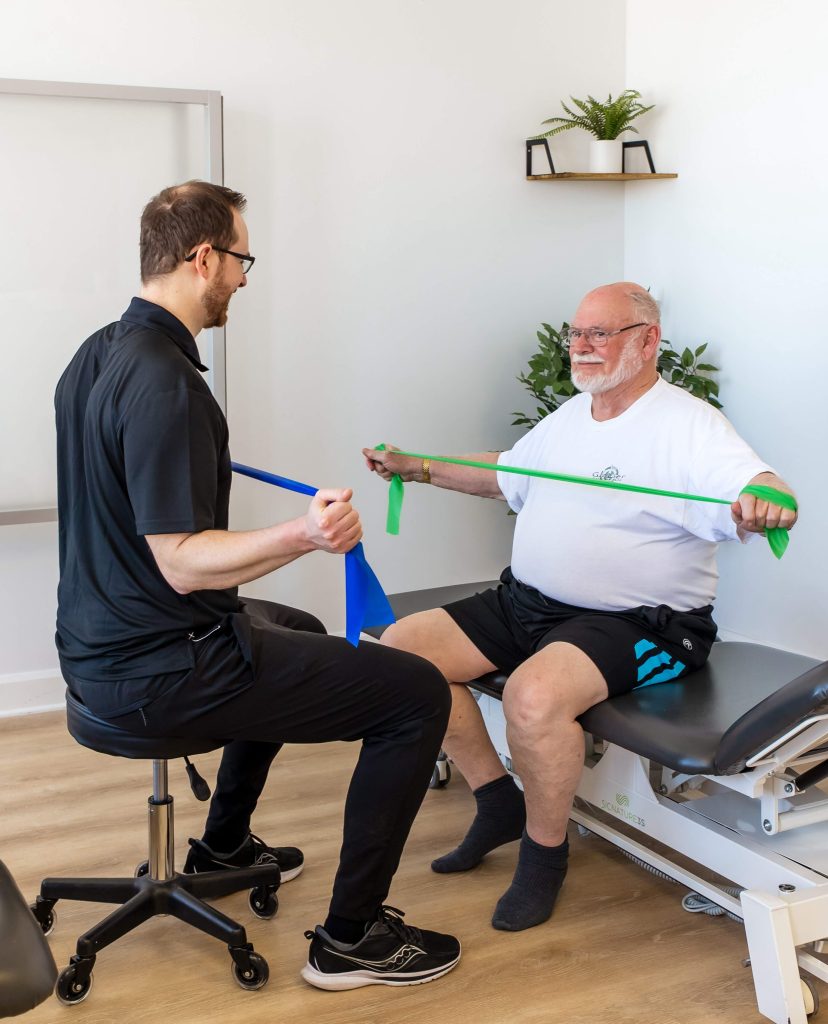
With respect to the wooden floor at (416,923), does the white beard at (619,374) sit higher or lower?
higher

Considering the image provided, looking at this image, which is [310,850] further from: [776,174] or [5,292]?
[776,174]

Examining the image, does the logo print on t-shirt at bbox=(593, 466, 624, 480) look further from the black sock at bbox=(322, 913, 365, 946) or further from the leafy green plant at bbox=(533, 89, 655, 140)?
the leafy green plant at bbox=(533, 89, 655, 140)

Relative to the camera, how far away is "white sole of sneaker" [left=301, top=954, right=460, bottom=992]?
1.94m

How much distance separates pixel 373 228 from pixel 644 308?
1.43 m

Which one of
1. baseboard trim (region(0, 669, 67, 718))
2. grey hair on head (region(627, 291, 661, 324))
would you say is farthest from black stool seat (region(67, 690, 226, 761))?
baseboard trim (region(0, 669, 67, 718))

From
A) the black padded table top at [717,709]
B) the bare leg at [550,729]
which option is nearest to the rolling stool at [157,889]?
the bare leg at [550,729]

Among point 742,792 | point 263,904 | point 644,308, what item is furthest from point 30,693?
point 742,792

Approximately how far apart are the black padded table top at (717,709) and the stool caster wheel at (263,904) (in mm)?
616

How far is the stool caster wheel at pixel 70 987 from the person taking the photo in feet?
6.21

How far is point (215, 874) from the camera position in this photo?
2.12 meters

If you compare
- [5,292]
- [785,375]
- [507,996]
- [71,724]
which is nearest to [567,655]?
[507,996]

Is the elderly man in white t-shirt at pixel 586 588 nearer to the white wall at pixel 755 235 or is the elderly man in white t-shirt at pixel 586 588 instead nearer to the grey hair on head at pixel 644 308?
the grey hair on head at pixel 644 308

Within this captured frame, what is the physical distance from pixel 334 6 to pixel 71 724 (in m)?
2.59

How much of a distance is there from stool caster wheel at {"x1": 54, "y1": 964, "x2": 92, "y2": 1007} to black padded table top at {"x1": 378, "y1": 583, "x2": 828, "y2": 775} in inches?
38.8
